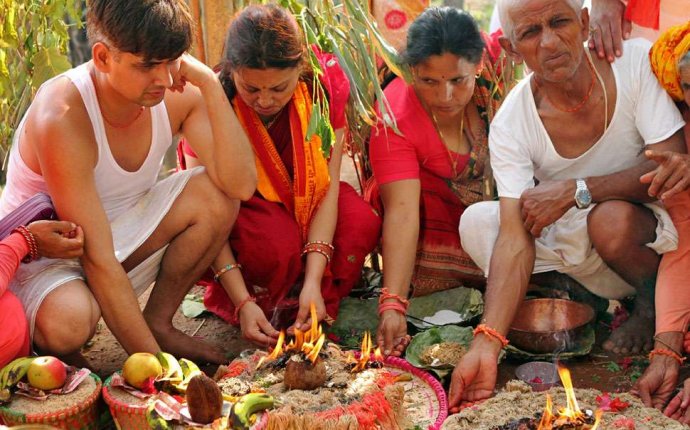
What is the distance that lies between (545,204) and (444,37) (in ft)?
2.95

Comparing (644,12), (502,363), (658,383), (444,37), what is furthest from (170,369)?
(644,12)

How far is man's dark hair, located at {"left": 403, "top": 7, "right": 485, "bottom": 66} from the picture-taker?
4047mm

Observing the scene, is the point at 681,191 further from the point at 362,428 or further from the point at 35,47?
the point at 35,47

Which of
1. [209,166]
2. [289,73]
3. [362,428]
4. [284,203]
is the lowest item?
[362,428]

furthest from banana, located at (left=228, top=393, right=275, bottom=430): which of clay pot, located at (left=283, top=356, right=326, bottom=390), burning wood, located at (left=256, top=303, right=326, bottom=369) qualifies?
burning wood, located at (left=256, top=303, right=326, bottom=369)

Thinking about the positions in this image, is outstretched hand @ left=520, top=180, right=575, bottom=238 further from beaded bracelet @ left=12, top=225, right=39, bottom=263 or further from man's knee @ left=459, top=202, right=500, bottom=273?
beaded bracelet @ left=12, top=225, right=39, bottom=263

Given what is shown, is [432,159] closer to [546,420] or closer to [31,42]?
[546,420]

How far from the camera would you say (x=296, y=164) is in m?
4.18

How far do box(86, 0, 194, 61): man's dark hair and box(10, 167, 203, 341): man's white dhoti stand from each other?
766 millimetres

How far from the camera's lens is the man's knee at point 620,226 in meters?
3.76

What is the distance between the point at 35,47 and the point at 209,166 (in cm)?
118

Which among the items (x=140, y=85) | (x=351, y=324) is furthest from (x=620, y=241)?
(x=140, y=85)

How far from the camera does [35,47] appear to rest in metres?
4.36

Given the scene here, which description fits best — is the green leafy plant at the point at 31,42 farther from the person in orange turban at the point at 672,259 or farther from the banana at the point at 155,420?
the person in orange turban at the point at 672,259
